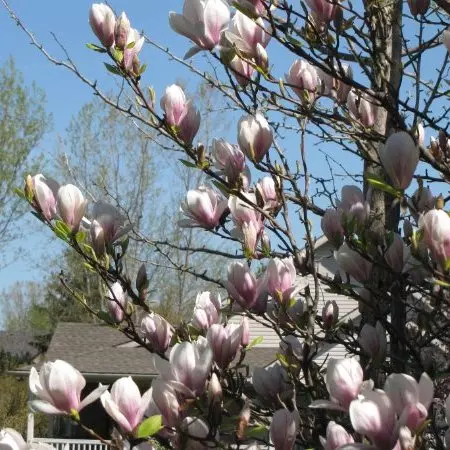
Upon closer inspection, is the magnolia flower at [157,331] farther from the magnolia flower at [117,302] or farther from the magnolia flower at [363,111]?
the magnolia flower at [363,111]

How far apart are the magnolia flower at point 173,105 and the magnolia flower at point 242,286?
1.41 feet

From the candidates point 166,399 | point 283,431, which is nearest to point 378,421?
point 283,431

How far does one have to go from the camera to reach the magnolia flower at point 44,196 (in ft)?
7.55

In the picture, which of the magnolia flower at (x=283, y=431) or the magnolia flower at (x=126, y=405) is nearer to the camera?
the magnolia flower at (x=126, y=405)

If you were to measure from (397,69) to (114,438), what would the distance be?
1.49 meters

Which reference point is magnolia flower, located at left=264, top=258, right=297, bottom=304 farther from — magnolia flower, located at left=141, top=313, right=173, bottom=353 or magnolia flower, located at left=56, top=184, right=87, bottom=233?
magnolia flower, located at left=56, top=184, right=87, bottom=233

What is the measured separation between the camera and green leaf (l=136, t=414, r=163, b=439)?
1621 mm

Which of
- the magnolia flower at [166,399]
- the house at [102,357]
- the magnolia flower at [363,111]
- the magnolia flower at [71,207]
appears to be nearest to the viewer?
the magnolia flower at [166,399]

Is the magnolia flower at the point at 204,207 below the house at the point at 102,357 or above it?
above

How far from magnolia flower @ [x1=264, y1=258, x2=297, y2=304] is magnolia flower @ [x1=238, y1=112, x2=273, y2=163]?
27cm

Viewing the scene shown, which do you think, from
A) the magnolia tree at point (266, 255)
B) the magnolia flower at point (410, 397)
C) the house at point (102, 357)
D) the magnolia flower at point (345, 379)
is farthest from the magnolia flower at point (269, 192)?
the house at point (102, 357)

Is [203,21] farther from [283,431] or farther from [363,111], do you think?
[283,431]

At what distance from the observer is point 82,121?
27031mm

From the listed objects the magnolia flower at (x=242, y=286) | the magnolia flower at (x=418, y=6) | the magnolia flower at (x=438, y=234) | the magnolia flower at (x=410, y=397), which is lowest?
the magnolia flower at (x=410, y=397)
